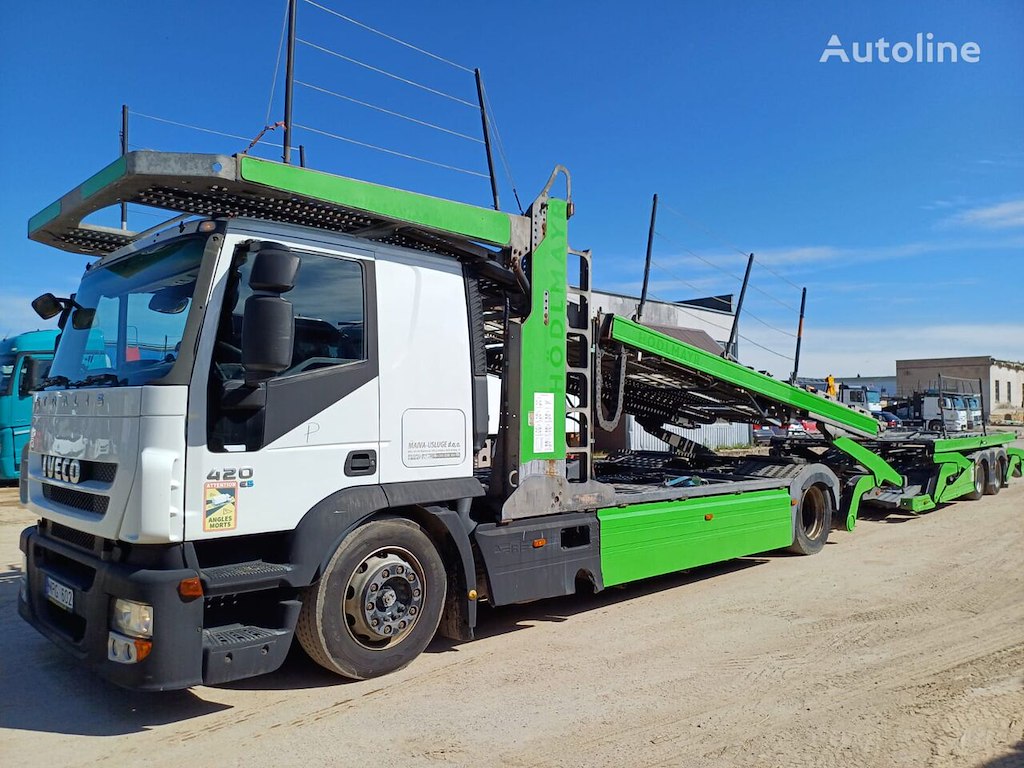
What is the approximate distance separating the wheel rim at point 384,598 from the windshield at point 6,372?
13.5 meters

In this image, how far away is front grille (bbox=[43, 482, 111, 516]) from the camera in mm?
4074

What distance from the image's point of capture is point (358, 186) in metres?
4.71

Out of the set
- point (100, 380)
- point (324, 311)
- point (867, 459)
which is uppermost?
point (324, 311)

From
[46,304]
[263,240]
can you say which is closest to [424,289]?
[263,240]

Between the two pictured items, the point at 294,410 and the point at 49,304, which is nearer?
the point at 294,410

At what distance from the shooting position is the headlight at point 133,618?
12.3ft

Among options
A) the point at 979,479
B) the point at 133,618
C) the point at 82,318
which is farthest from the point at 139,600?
the point at 979,479

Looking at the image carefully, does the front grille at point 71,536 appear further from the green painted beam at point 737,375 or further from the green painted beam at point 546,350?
the green painted beam at point 737,375

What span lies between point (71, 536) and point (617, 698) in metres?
3.44

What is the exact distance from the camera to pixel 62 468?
14.6 ft

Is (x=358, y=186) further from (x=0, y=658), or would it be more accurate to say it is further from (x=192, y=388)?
(x=0, y=658)

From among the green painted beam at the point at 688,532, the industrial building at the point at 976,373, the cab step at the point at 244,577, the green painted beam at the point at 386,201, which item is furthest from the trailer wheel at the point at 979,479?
the industrial building at the point at 976,373

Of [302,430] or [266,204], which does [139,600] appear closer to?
[302,430]

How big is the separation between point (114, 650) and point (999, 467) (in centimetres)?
1573
